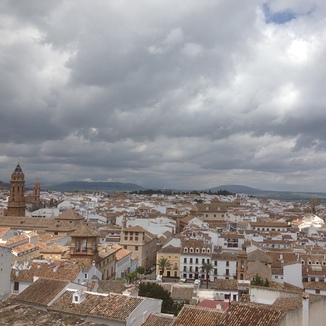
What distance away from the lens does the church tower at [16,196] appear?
249 ft

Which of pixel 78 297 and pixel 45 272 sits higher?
pixel 78 297

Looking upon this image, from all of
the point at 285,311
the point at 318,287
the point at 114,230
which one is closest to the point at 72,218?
the point at 114,230

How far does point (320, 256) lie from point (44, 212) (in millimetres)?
56705

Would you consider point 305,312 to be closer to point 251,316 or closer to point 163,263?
point 251,316

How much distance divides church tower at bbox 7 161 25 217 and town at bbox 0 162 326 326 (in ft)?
0.58

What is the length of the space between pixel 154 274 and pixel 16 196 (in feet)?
112

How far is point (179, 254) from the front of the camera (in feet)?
170

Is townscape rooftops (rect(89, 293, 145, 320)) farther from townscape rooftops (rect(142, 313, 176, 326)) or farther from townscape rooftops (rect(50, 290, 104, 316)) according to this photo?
townscape rooftops (rect(142, 313, 176, 326))

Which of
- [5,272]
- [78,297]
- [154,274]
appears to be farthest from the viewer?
[154,274]

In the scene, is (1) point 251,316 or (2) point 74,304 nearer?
(1) point 251,316

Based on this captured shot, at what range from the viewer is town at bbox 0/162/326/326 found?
1703 centimetres

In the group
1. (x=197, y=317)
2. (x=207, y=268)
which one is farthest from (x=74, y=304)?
(x=207, y=268)

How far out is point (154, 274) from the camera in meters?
53.6

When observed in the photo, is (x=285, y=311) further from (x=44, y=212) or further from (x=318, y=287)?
(x=44, y=212)
